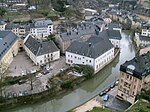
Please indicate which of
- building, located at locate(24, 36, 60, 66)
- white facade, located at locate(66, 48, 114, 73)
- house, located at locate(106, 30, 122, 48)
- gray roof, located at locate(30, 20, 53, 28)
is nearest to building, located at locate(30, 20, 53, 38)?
gray roof, located at locate(30, 20, 53, 28)

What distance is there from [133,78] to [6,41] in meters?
19.7

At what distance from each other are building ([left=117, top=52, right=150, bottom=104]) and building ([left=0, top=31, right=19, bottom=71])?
15058 millimetres

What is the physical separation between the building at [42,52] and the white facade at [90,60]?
7.44ft

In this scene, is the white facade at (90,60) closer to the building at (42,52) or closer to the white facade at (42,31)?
the building at (42,52)

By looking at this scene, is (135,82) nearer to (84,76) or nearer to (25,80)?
(84,76)

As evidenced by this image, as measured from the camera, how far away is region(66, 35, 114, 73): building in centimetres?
2895


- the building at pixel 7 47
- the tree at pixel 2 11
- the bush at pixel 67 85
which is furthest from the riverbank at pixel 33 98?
the tree at pixel 2 11

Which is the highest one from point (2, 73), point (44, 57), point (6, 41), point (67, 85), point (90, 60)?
point (6, 41)

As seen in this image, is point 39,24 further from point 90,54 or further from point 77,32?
point 90,54

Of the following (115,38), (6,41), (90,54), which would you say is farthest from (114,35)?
(6,41)

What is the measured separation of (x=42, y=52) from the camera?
3053cm

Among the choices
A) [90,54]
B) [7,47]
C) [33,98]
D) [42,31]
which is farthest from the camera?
[42,31]

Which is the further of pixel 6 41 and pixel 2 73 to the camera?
pixel 6 41

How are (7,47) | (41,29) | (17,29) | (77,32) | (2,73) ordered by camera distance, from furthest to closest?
(41,29) → (17,29) → (77,32) → (7,47) → (2,73)
